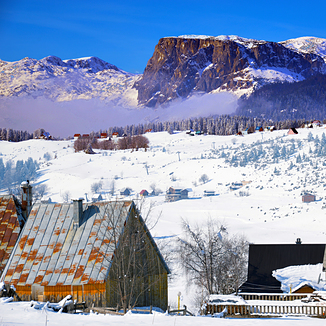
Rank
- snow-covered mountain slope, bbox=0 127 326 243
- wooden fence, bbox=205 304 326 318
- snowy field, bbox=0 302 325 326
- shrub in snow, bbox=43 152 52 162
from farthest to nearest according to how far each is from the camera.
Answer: shrub in snow, bbox=43 152 52 162, snow-covered mountain slope, bbox=0 127 326 243, wooden fence, bbox=205 304 326 318, snowy field, bbox=0 302 325 326

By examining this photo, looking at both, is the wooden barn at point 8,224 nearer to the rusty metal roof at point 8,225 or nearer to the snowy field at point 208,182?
the rusty metal roof at point 8,225

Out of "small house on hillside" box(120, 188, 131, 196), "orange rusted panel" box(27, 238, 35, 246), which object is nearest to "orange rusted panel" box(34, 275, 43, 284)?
"orange rusted panel" box(27, 238, 35, 246)

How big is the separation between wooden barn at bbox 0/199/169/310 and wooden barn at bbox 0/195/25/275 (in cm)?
67

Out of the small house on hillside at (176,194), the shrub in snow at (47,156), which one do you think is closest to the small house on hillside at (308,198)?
the small house on hillside at (176,194)

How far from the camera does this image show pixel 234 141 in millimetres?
174125

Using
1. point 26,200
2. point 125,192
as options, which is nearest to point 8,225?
point 26,200

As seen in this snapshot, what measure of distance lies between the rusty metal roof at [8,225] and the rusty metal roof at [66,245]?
670 millimetres

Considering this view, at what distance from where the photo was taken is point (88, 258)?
51.0 ft

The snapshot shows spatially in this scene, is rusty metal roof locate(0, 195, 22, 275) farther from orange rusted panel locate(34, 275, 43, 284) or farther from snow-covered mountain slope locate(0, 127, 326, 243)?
snow-covered mountain slope locate(0, 127, 326, 243)

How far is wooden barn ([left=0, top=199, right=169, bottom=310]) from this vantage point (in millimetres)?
14875

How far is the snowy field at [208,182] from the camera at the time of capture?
52.0 meters

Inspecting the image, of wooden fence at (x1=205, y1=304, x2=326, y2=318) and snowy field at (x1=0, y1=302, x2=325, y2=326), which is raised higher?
→ snowy field at (x1=0, y1=302, x2=325, y2=326)

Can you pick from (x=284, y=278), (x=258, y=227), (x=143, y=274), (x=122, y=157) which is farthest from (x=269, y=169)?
(x=143, y=274)

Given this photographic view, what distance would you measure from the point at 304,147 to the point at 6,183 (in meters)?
87.9
